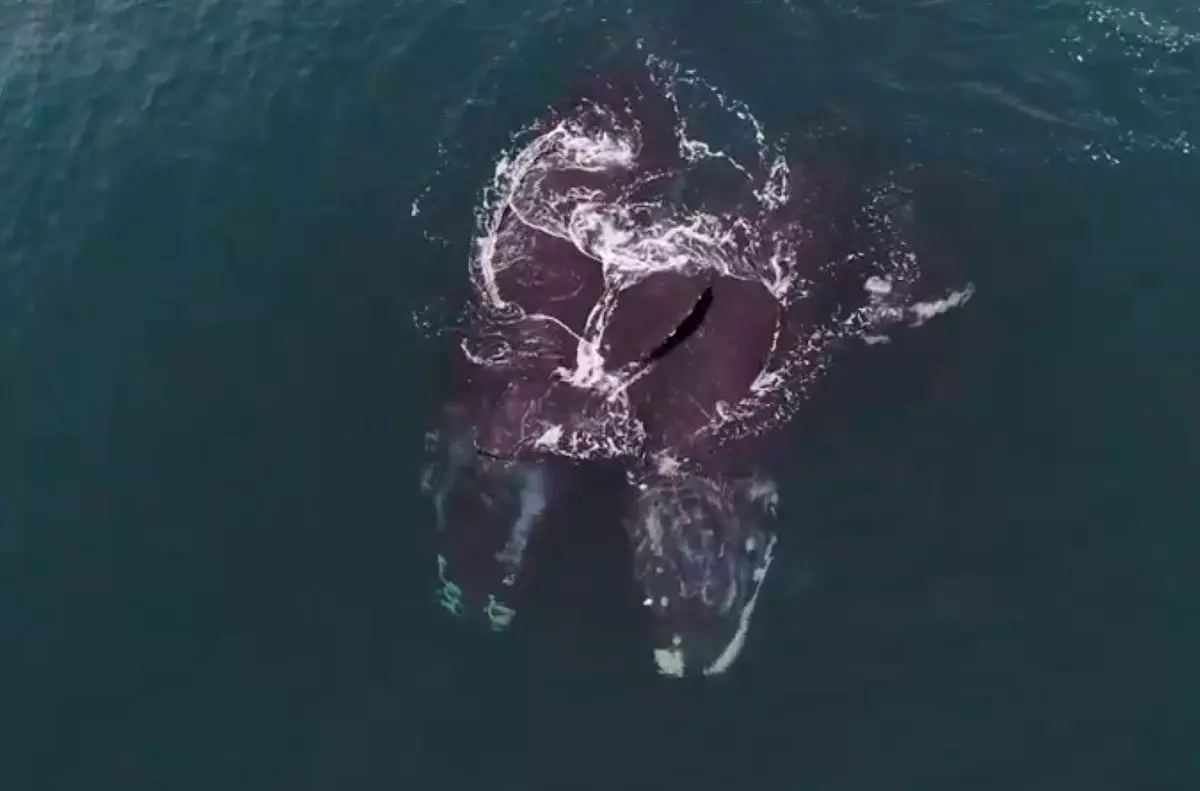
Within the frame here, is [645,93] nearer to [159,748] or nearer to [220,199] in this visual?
[220,199]

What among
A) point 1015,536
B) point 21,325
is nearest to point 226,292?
point 21,325

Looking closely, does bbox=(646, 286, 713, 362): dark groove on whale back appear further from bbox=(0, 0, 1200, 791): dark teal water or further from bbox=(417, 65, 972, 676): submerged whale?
bbox=(0, 0, 1200, 791): dark teal water

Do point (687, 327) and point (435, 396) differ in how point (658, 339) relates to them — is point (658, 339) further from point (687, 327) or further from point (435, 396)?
point (435, 396)

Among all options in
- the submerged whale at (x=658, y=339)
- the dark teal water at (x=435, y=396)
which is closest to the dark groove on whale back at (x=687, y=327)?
the submerged whale at (x=658, y=339)

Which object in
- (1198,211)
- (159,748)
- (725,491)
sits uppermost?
(1198,211)

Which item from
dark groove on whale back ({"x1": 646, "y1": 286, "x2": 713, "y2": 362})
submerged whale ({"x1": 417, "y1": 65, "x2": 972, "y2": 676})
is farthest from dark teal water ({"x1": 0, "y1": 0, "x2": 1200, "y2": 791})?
dark groove on whale back ({"x1": 646, "y1": 286, "x2": 713, "y2": 362})

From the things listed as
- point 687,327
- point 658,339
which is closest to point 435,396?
point 658,339

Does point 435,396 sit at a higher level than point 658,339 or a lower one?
lower
